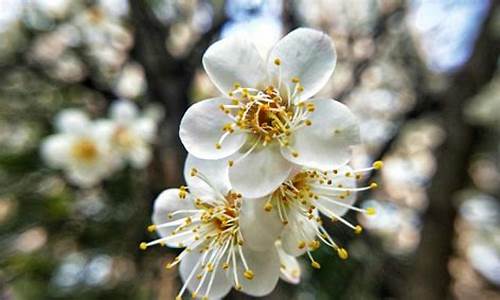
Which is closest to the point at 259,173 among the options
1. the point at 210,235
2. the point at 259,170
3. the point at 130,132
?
the point at 259,170

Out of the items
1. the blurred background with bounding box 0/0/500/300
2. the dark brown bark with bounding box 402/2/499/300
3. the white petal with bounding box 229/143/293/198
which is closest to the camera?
the white petal with bounding box 229/143/293/198

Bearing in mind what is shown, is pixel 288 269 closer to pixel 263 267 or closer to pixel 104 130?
pixel 263 267

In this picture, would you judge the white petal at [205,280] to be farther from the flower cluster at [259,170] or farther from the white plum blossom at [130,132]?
the white plum blossom at [130,132]

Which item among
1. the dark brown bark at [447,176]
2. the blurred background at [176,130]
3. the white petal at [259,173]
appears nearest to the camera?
the white petal at [259,173]

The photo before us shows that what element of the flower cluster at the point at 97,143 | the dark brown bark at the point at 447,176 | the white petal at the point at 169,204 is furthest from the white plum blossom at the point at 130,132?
the white petal at the point at 169,204

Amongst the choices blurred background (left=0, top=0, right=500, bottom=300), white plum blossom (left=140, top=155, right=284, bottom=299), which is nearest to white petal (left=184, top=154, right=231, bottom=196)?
white plum blossom (left=140, top=155, right=284, bottom=299)

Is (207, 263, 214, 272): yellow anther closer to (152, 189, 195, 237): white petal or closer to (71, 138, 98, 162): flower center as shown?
(152, 189, 195, 237): white petal

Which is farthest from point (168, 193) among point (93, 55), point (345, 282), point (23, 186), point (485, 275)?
point (485, 275)
